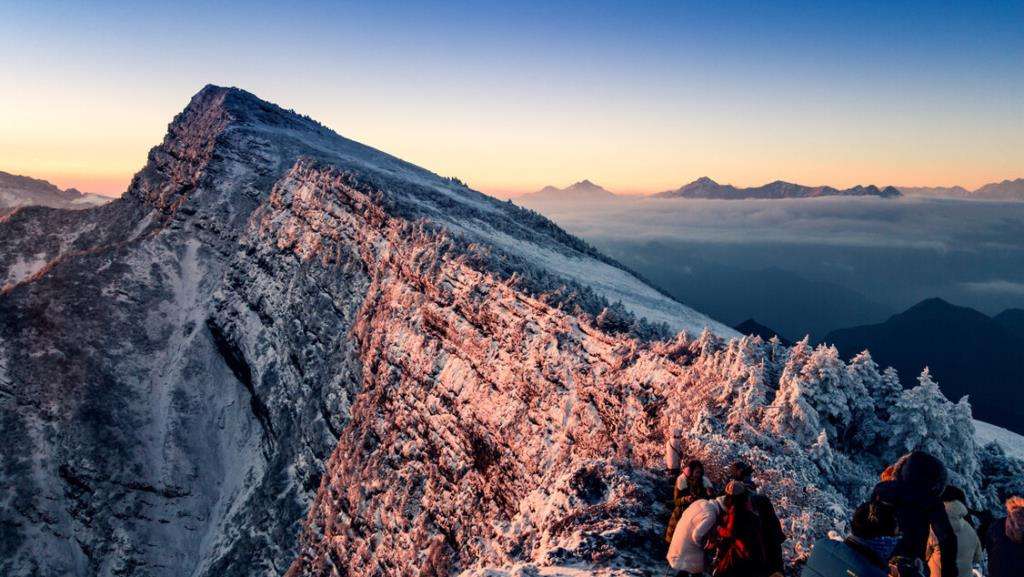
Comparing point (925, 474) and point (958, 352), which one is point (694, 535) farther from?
point (958, 352)

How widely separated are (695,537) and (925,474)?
3.40 m

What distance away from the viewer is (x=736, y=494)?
7879mm

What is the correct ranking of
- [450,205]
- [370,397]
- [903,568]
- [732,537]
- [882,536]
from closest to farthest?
[903,568] → [882,536] → [732,537] → [370,397] → [450,205]

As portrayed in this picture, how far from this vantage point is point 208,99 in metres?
75.4

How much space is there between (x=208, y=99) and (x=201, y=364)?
159 feet

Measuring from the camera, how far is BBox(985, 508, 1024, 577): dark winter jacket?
691cm

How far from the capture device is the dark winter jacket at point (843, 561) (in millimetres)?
6598

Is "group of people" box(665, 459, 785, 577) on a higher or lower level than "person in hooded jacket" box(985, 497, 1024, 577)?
lower

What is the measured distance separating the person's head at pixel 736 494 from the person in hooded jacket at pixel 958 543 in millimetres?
2673

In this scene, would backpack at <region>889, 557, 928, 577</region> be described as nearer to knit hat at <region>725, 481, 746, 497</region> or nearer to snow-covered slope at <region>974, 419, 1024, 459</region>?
knit hat at <region>725, 481, 746, 497</region>

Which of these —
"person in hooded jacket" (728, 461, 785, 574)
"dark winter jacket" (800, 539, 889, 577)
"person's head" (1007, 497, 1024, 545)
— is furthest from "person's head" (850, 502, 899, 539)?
"person's head" (1007, 497, 1024, 545)

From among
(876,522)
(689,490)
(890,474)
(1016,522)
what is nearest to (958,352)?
(689,490)

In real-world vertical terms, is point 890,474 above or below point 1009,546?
above

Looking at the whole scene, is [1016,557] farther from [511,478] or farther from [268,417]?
[268,417]
